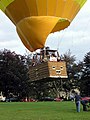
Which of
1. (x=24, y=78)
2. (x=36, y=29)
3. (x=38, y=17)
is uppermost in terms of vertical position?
(x=24, y=78)

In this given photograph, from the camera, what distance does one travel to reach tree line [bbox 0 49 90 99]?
220ft

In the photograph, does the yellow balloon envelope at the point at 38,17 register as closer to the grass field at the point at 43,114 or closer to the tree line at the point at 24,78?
the grass field at the point at 43,114

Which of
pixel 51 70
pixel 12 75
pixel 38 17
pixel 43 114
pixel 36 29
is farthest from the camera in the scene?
pixel 12 75

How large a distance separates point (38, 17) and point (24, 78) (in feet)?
177

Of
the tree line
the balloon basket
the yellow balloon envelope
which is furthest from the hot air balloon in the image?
the tree line

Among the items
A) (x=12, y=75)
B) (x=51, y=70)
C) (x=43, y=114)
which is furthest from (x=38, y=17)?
(x=12, y=75)

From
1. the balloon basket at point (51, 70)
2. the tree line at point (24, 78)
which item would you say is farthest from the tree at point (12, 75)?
the balloon basket at point (51, 70)

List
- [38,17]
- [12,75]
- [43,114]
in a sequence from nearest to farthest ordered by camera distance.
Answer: [38,17] → [43,114] → [12,75]

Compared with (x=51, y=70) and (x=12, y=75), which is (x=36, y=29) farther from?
(x=12, y=75)

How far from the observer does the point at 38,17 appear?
1423 centimetres

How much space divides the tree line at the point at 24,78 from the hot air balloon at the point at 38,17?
49.6m

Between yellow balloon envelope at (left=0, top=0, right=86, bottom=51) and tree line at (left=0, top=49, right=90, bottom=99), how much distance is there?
1953 inches

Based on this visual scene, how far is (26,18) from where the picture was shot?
47.1 feet

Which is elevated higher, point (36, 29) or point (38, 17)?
point (38, 17)
